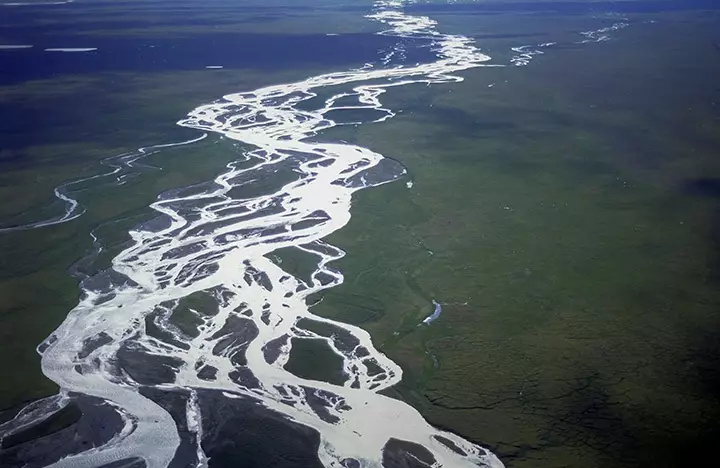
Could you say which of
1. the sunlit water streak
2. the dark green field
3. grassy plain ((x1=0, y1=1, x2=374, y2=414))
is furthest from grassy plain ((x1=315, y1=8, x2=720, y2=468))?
grassy plain ((x1=0, y1=1, x2=374, y2=414))

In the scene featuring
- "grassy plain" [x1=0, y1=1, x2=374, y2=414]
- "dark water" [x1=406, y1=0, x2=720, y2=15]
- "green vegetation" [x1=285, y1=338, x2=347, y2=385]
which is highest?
"dark water" [x1=406, y1=0, x2=720, y2=15]

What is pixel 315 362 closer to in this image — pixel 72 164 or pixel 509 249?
pixel 509 249

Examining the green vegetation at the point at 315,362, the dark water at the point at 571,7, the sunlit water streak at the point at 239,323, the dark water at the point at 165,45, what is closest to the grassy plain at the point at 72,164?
the sunlit water streak at the point at 239,323

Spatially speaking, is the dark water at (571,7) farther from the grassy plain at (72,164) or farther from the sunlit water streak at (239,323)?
the sunlit water streak at (239,323)

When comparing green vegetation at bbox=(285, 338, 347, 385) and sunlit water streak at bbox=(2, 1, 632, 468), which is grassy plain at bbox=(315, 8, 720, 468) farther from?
green vegetation at bbox=(285, 338, 347, 385)

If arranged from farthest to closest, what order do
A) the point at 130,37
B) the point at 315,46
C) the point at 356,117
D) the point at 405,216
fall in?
the point at 130,37
the point at 315,46
the point at 356,117
the point at 405,216

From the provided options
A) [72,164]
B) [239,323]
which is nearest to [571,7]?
[72,164]

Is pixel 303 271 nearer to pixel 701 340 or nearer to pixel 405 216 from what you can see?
pixel 405 216

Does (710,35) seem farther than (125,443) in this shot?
Yes

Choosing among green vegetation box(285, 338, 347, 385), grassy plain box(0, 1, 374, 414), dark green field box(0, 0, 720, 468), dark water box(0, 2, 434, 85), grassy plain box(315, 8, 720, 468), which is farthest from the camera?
dark water box(0, 2, 434, 85)

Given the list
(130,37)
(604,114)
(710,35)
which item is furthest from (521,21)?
(604,114)

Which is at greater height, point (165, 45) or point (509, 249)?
point (165, 45)
